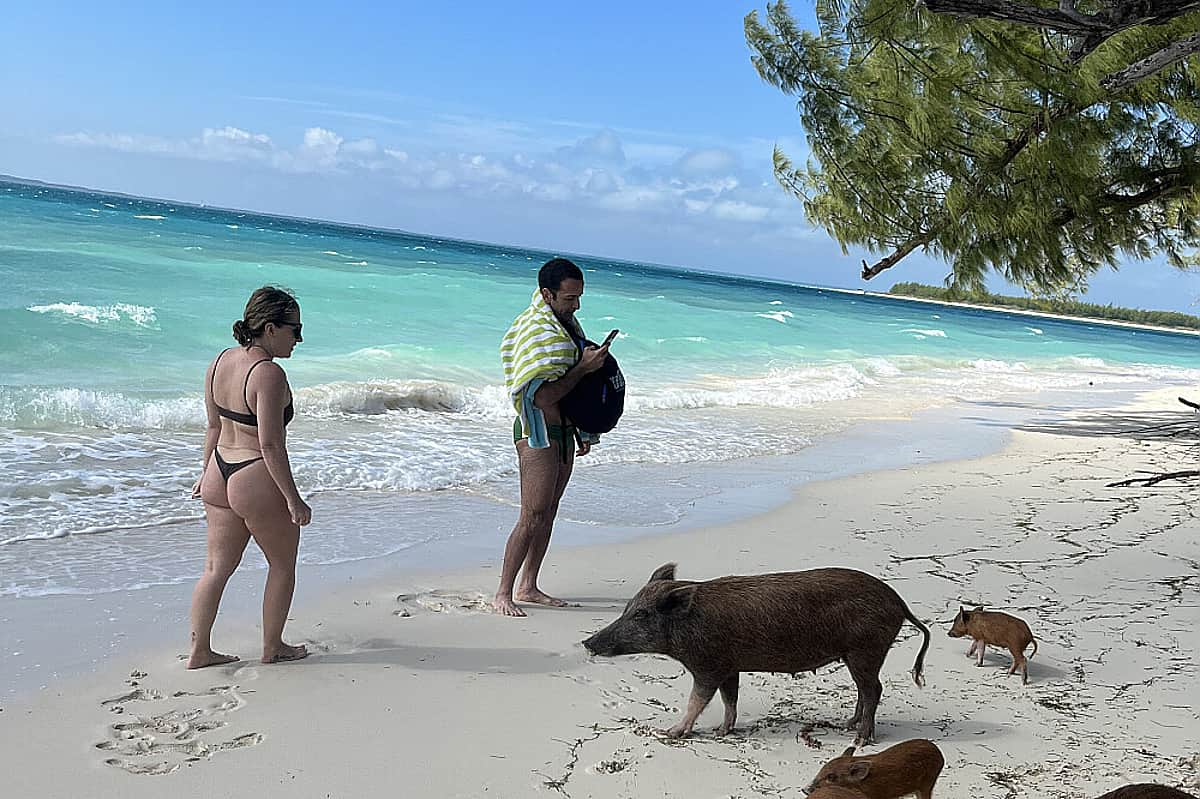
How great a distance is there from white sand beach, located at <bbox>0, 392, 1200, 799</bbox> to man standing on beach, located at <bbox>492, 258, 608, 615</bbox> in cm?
35

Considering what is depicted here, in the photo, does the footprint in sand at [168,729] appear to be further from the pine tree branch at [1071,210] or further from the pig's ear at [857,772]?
the pine tree branch at [1071,210]

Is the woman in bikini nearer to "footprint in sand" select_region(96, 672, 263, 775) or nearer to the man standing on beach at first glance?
"footprint in sand" select_region(96, 672, 263, 775)

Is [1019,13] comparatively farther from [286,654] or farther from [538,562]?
[286,654]

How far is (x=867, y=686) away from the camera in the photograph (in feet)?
11.1

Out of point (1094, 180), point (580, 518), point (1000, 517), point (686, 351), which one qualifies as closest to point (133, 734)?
point (580, 518)

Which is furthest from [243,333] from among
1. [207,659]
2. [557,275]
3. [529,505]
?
[529,505]

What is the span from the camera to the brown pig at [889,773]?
2576mm

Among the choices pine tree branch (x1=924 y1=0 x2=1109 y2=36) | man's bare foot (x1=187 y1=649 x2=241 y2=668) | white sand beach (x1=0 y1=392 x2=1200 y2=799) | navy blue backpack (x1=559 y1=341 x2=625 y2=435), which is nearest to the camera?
white sand beach (x1=0 y1=392 x2=1200 y2=799)

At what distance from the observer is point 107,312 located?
1641 centimetres

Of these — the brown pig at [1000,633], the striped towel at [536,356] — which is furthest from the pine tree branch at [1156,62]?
the striped towel at [536,356]

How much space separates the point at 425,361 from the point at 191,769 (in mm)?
13343

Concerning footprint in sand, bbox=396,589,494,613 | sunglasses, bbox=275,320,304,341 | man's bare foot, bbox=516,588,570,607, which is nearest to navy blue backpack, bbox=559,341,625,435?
man's bare foot, bbox=516,588,570,607

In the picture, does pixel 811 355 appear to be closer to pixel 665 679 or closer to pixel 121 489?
pixel 121 489

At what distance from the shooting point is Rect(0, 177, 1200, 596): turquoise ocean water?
631 cm
